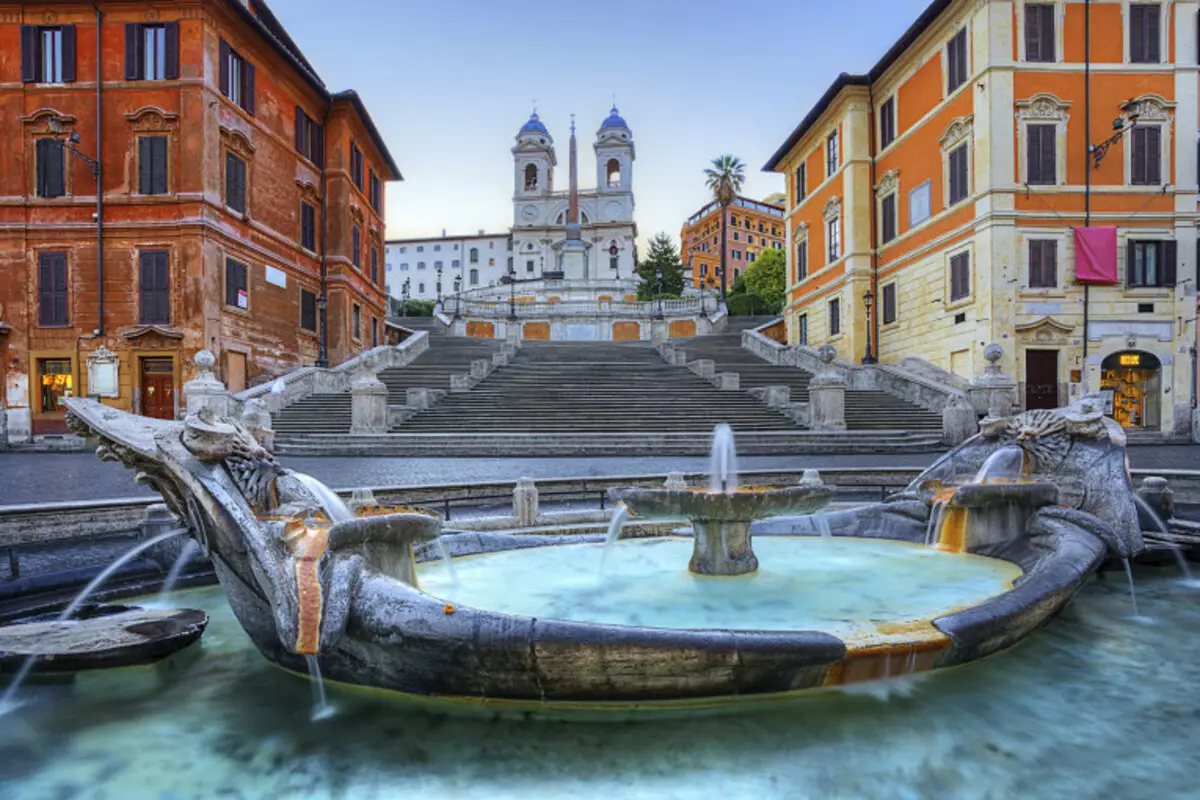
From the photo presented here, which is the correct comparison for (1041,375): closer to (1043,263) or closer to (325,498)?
(1043,263)

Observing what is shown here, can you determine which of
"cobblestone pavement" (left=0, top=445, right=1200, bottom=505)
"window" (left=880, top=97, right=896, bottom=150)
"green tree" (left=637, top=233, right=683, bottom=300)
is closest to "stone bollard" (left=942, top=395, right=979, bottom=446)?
"cobblestone pavement" (left=0, top=445, right=1200, bottom=505)

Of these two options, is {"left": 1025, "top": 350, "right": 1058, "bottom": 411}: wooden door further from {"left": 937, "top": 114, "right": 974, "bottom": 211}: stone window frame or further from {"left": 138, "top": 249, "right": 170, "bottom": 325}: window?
{"left": 138, "top": 249, "right": 170, "bottom": 325}: window

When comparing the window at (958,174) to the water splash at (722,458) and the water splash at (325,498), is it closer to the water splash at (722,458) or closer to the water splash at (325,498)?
the water splash at (722,458)

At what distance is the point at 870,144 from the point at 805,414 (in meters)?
16.7

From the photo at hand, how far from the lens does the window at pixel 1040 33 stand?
75.9 ft

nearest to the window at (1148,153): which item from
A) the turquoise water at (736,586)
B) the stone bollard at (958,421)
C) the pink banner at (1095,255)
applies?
the pink banner at (1095,255)

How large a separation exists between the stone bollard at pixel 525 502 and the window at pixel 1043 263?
21.1 metres

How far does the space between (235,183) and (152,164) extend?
255 cm

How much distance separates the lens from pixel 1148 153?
23.0 metres

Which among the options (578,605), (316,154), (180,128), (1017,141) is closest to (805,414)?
(1017,141)

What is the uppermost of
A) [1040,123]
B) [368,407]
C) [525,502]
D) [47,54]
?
[47,54]

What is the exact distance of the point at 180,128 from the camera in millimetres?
23734

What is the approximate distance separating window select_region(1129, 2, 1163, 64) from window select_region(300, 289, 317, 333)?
3097cm

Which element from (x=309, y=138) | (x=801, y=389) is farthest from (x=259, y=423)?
(x=309, y=138)
